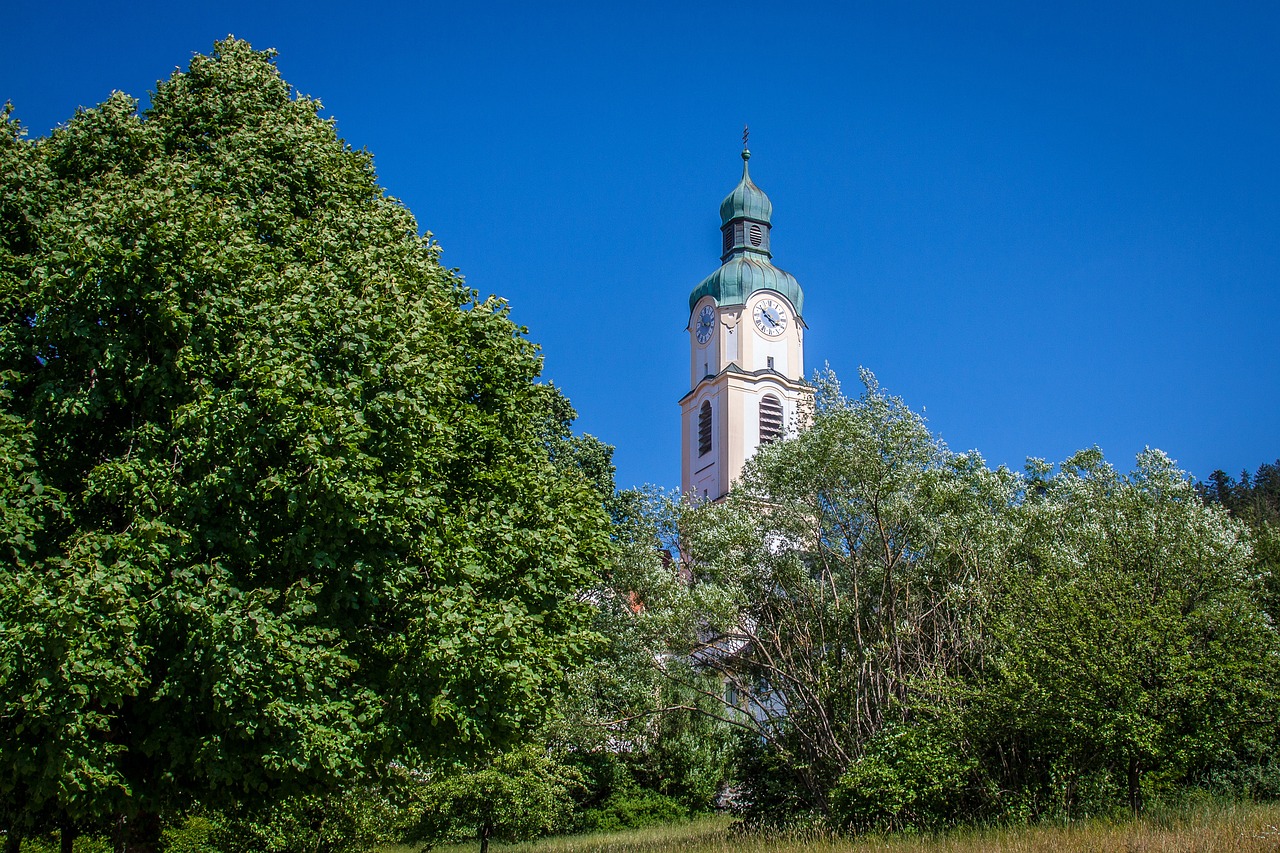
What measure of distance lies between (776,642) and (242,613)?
45.4 ft

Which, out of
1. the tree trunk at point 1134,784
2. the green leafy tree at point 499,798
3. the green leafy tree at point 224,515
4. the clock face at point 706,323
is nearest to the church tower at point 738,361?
the clock face at point 706,323

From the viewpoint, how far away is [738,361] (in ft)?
195

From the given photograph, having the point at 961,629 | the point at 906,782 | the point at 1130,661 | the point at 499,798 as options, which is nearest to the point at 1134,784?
the point at 1130,661

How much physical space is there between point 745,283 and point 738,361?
521 centimetres

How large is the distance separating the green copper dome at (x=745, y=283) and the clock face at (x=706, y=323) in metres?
0.85

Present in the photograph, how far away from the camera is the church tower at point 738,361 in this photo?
57781mm

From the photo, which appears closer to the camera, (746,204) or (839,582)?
(839,582)

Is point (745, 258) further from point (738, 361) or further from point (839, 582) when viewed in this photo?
point (839, 582)

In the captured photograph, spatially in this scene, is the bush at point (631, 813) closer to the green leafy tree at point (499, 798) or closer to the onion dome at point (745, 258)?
the green leafy tree at point (499, 798)

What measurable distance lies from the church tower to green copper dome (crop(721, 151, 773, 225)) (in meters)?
0.54

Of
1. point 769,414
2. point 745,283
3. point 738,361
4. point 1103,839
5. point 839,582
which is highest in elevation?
point 745,283

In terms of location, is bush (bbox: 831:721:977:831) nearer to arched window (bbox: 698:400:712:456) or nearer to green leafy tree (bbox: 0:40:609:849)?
green leafy tree (bbox: 0:40:609:849)

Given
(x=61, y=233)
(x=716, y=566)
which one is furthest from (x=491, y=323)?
(x=716, y=566)

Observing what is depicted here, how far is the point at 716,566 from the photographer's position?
75.3 ft
